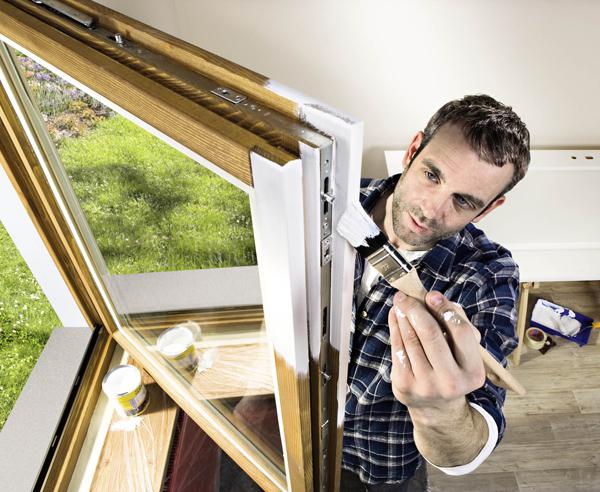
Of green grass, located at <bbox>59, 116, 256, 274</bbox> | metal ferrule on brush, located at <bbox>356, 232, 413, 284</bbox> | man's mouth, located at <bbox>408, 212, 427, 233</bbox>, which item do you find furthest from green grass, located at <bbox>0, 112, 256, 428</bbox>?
man's mouth, located at <bbox>408, 212, 427, 233</bbox>

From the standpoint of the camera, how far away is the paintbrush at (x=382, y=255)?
0.35m

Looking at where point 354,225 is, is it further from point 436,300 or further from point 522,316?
point 522,316

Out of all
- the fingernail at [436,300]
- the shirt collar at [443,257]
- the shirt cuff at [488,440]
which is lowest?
the shirt cuff at [488,440]

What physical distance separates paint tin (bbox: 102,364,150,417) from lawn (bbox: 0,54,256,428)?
0.22 metres

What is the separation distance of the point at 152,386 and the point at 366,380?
46cm

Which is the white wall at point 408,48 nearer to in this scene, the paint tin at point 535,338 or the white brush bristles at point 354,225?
the paint tin at point 535,338

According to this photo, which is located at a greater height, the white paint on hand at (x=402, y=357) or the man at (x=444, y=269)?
the white paint on hand at (x=402, y=357)

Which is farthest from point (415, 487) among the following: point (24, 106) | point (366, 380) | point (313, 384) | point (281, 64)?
point (281, 64)

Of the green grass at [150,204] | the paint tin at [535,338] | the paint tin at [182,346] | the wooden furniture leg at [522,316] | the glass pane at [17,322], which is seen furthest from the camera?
the paint tin at [535,338]

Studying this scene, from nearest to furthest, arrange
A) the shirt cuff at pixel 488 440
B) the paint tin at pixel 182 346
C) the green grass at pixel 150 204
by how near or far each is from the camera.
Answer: the green grass at pixel 150 204 < the shirt cuff at pixel 488 440 < the paint tin at pixel 182 346

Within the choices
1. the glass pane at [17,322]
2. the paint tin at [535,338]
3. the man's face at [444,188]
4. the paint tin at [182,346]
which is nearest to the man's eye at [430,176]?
the man's face at [444,188]

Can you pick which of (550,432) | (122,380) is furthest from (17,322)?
(550,432)

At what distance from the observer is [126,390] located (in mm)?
908

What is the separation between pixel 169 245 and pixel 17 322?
1.00 m
